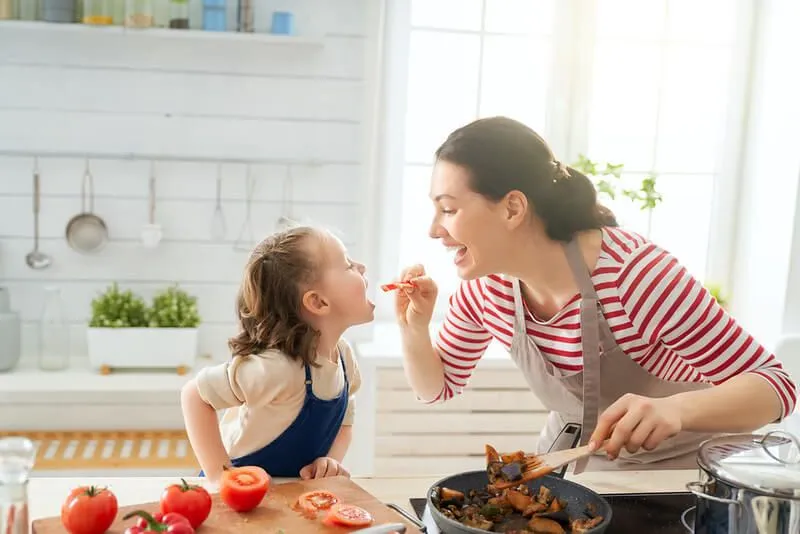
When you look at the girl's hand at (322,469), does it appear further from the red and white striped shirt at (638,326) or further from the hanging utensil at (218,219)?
the hanging utensil at (218,219)

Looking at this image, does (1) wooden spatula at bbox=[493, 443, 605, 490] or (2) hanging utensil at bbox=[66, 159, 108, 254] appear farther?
(2) hanging utensil at bbox=[66, 159, 108, 254]

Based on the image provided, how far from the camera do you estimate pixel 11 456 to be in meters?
1.03

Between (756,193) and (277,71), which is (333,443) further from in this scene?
(756,193)

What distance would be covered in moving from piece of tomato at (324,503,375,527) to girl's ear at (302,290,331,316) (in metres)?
0.46

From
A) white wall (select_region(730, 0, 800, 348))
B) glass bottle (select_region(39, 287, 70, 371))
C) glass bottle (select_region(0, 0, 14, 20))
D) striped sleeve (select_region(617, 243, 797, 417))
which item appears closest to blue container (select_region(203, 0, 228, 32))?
glass bottle (select_region(0, 0, 14, 20))

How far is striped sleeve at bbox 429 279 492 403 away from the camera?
6.07 ft

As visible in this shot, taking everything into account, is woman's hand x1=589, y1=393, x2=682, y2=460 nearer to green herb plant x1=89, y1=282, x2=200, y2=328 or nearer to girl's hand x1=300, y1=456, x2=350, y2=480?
girl's hand x1=300, y1=456, x2=350, y2=480

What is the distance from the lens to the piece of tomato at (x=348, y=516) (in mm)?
1224

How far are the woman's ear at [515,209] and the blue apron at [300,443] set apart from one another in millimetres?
458

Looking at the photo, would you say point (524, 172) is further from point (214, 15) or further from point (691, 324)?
point (214, 15)

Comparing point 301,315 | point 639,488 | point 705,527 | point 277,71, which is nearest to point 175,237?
point 277,71

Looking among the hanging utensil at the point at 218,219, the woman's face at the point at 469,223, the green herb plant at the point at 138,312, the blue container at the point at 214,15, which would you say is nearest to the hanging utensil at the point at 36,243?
the green herb plant at the point at 138,312

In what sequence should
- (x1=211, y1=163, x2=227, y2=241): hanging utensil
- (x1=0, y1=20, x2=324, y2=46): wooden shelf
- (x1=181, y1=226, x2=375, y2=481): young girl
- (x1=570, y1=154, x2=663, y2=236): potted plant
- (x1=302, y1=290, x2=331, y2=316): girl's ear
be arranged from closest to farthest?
(x1=181, y1=226, x2=375, y2=481): young girl
(x1=302, y1=290, x2=331, y2=316): girl's ear
(x1=0, y1=20, x2=324, y2=46): wooden shelf
(x1=211, y1=163, x2=227, y2=241): hanging utensil
(x1=570, y1=154, x2=663, y2=236): potted plant

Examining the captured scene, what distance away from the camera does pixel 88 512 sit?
114cm
